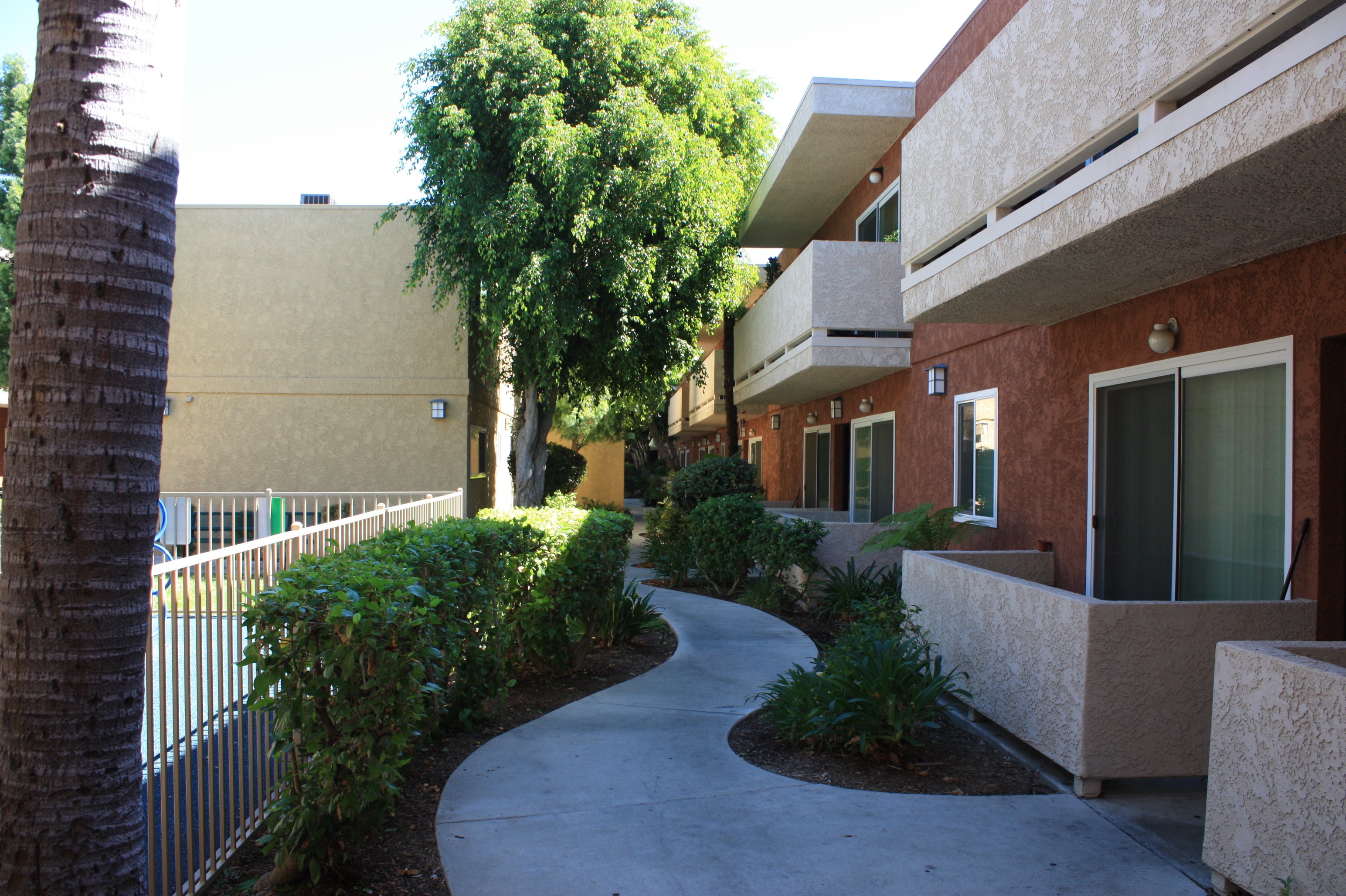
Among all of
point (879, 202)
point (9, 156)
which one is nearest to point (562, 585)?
point (879, 202)

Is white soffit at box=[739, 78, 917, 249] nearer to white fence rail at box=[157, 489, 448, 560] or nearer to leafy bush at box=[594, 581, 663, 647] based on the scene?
leafy bush at box=[594, 581, 663, 647]

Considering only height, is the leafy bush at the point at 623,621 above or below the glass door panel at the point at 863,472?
below

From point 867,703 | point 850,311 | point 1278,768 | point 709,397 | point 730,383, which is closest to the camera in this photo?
point 1278,768

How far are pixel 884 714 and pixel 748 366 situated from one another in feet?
37.1

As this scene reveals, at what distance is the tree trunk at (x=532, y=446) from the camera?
57.9ft

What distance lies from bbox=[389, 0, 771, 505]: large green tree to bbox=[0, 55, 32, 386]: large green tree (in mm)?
12349

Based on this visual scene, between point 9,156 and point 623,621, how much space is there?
2213cm

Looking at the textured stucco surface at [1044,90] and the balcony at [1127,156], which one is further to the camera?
the textured stucco surface at [1044,90]

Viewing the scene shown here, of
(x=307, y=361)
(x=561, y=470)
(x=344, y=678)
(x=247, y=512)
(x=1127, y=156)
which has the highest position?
(x=307, y=361)

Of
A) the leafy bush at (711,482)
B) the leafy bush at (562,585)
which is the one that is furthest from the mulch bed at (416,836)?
the leafy bush at (711,482)

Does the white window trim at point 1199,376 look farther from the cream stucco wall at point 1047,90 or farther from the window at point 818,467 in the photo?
the window at point 818,467

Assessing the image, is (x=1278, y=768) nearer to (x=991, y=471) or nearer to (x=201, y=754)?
(x=201, y=754)

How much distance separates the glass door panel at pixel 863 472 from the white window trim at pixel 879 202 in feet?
9.64

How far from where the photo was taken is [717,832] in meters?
4.12
